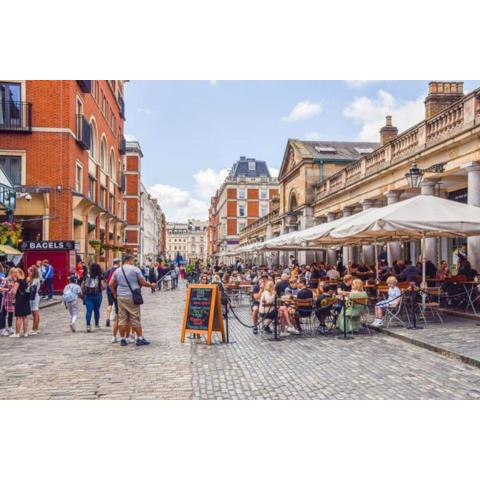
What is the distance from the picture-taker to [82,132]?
27.2 m

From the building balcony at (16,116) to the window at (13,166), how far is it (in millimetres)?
1333

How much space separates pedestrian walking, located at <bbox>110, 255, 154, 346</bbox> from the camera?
1000cm

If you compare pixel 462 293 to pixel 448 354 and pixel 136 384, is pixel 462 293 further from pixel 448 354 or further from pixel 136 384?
pixel 136 384

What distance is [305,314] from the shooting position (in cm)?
1149

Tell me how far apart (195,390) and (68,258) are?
17796mm

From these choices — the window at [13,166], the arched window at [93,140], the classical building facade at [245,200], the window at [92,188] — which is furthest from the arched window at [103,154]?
the classical building facade at [245,200]

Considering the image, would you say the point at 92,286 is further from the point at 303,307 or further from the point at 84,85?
the point at 84,85

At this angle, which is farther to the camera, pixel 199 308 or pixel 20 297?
pixel 20 297

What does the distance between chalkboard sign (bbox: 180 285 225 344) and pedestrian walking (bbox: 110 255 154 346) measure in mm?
1011

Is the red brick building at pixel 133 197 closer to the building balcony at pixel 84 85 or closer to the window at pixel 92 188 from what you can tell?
the window at pixel 92 188

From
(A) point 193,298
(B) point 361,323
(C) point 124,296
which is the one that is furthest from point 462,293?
(C) point 124,296

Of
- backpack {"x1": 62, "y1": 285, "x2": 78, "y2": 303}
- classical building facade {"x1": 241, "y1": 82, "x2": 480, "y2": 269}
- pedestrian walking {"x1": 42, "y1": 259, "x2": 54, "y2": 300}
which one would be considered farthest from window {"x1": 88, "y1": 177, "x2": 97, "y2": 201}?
backpack {"x1": 62, "y1": 285, "x2": 78, "y2": 303}

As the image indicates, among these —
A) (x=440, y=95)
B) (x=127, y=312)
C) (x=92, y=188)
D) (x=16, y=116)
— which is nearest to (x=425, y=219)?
(x=127, y=312)

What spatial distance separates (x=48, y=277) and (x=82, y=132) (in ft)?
30.9
